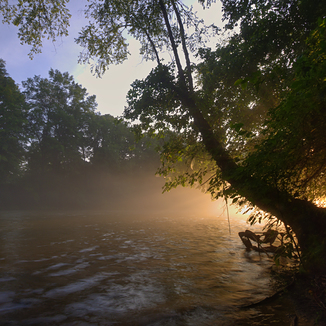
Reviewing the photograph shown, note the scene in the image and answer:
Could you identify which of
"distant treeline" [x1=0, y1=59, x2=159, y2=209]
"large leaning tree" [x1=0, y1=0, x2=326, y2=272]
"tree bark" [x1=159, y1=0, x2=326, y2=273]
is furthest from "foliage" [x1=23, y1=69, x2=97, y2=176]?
"tree bark" [x1=159, y1=0, x2=326, y2=273]

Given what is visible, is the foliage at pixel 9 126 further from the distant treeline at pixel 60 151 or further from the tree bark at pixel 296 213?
the tree bark at pixel 296 213

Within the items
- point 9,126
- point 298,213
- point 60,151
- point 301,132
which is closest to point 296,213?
point 298,213

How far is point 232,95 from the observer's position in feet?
37.1

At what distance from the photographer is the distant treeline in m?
41.2

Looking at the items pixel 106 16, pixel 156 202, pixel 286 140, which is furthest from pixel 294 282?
pixel 156 202

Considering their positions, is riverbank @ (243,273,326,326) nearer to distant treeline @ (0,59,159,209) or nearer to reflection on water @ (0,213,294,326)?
reflection on water @ (0,213,294,326)

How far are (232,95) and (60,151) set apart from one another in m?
45.7

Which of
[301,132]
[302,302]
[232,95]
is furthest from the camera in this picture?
[232,95]

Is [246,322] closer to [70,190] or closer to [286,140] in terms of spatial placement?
[286,140]

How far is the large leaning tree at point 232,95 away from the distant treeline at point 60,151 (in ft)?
98.5

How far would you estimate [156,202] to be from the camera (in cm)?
5922

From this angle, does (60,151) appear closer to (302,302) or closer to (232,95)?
(232,95)

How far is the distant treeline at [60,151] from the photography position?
41219mm

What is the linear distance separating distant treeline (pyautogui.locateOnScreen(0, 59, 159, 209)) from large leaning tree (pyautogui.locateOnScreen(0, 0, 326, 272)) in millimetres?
30022
